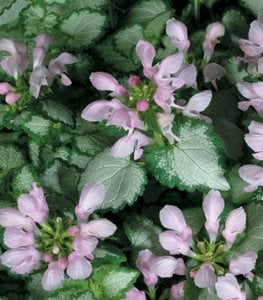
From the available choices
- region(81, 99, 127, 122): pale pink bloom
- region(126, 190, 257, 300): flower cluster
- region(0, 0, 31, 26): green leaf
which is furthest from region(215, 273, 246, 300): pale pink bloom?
region(0, 0, 31, 26): green leaf

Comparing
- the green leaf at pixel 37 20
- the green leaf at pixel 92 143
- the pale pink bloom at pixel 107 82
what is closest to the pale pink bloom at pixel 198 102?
the pale pink bloom at pixel 107 82

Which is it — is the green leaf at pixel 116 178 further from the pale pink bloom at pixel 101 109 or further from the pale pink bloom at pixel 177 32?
the pale pink bloom at pixel 177 32

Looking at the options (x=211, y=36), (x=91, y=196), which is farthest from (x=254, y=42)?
(x=91, y=196)

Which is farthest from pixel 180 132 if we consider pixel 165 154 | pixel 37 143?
pixel 37 143

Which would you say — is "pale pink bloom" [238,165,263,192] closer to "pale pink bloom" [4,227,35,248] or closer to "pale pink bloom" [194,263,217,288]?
"pale pink bloom" [194,263,217,288]

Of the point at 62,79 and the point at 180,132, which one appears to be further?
the point at 62,79

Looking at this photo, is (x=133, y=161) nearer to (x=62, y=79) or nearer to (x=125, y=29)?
(x=62, y=79)

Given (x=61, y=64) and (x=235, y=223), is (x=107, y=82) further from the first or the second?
(x=235, y=223)
